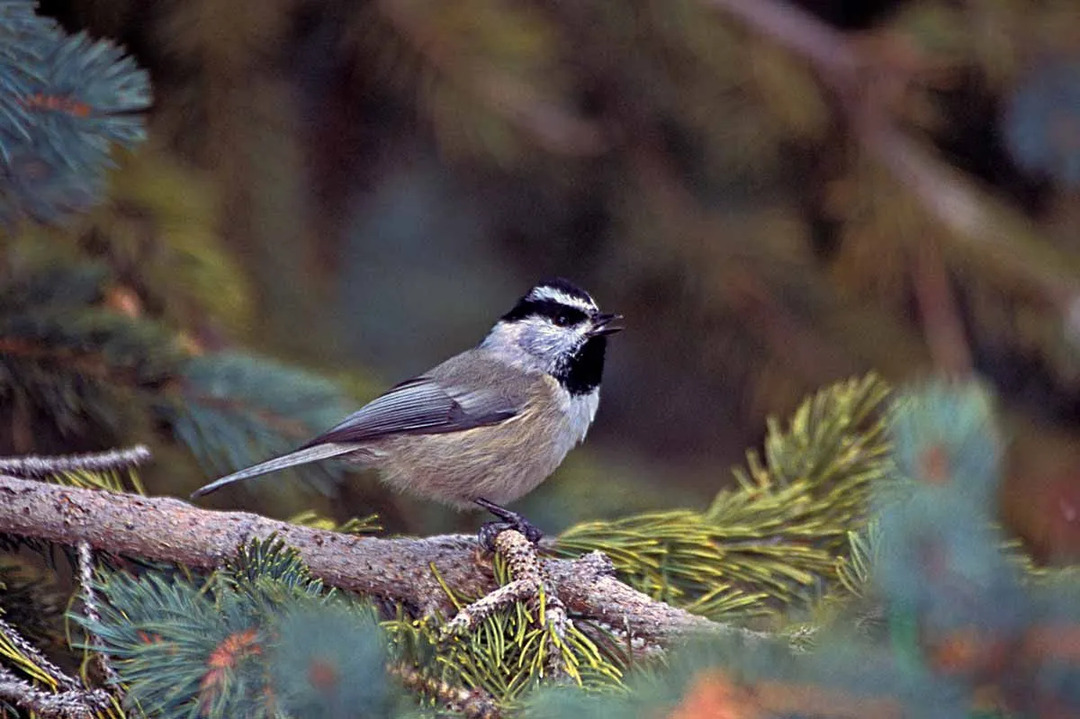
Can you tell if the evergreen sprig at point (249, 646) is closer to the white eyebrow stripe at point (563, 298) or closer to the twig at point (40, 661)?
the twig at point (40, 661)

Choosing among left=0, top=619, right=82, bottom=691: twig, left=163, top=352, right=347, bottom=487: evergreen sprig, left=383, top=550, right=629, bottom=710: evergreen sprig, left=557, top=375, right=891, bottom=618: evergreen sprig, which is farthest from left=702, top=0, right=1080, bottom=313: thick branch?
left=0, top=619, right=82, bottom=691: twig

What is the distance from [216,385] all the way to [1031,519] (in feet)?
7.68

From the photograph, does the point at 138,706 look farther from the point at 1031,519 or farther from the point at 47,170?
the point at 1031,519

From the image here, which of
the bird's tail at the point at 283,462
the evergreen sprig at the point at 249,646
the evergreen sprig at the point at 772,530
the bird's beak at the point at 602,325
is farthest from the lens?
the bird's beak at the point at 602,325

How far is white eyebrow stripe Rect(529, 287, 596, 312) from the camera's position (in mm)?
2912

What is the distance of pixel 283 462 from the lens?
225 cm

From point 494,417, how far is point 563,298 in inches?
16.1

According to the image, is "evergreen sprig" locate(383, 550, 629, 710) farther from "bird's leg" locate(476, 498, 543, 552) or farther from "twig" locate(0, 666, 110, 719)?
"twig" locate(0, 666, 110, 719)

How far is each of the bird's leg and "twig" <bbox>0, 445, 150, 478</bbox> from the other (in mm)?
627

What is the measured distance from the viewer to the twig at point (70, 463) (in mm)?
1783

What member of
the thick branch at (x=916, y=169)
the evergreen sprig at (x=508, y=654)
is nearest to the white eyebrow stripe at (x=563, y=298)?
the thick branch at (x=916, y=169)

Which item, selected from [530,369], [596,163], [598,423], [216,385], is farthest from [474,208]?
[216,385]

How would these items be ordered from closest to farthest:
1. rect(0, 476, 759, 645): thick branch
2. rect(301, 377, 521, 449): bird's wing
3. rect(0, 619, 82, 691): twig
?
rect(0, 619, 82, 691): twig < rect(0, 476, 759, 645): thick branch < rect(301, 377, 521, 449): bird's wing

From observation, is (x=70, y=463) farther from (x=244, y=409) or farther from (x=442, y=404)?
(x=442, y=404)
